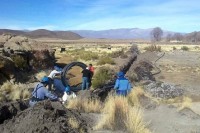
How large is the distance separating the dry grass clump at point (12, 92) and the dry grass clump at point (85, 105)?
188 inches

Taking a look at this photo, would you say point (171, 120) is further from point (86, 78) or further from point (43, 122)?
point (86, 78)

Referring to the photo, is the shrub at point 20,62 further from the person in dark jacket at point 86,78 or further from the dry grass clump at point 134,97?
the dry grass clump at point 134,97

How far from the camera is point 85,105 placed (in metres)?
13.4

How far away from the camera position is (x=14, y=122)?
963cm

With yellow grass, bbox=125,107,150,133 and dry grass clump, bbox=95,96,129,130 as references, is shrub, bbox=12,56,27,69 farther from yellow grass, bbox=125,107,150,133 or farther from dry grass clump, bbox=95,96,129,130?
yellow grass, bbox=125,107,150,133

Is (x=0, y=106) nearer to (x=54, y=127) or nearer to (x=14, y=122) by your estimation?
(x=14, y=122)

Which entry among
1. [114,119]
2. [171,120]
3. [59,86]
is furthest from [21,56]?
[114,119]

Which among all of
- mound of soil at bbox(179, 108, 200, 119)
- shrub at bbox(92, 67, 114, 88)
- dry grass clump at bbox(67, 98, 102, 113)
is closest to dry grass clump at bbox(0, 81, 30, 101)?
shrub at bbox(92, 67, 114, 88)

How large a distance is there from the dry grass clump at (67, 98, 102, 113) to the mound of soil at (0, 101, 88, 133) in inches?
108

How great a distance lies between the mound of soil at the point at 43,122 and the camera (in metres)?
8.87

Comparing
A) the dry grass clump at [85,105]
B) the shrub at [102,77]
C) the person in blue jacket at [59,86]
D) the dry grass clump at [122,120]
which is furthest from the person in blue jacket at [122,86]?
the shrub at [102,77]

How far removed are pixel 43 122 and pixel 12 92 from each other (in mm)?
10603

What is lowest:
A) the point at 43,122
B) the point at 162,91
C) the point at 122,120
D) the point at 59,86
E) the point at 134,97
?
the point at 162,91

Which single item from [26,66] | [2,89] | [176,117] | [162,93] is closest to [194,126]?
[176,117]
